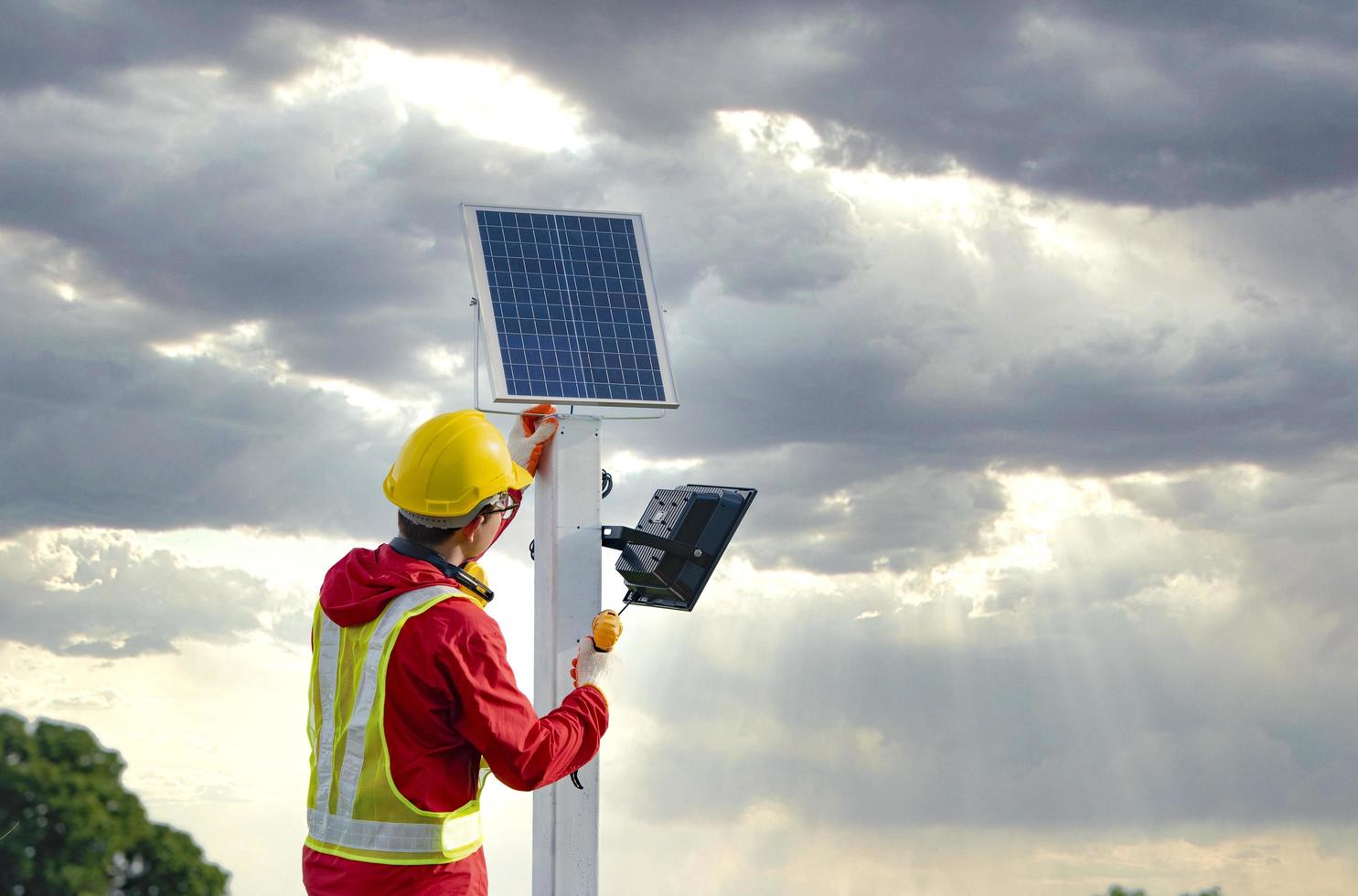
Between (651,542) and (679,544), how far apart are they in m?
0.17

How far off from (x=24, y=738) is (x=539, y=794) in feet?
68.1

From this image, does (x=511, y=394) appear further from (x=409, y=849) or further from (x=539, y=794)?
(x=409, y=849)

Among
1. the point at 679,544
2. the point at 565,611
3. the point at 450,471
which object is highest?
the point at 679,544

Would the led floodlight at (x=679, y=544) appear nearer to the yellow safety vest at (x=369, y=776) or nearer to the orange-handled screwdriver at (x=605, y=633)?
the orange-handled screwdriver at (x=605, y=633)

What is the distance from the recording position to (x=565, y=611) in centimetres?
688

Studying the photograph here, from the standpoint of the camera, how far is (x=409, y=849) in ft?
13.6

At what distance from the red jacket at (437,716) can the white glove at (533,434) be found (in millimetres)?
2780

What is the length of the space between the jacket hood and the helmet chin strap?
0.02 m

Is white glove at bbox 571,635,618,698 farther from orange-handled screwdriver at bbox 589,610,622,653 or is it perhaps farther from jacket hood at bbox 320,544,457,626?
jacket hood at bbox 320,544,457,626

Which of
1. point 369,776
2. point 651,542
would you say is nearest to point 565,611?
point 651,542

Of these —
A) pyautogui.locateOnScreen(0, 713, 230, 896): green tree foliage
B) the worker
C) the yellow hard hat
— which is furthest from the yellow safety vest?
pyautogui.locateOnScreen(0, 713, 230, 896): green tree foliage

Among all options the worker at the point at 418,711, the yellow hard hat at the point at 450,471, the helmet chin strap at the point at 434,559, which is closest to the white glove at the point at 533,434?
the yellow hard hat at the point at 450,471

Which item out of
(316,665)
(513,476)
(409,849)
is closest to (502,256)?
(513,476)

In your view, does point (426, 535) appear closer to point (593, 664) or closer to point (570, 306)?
point (593, 664)
